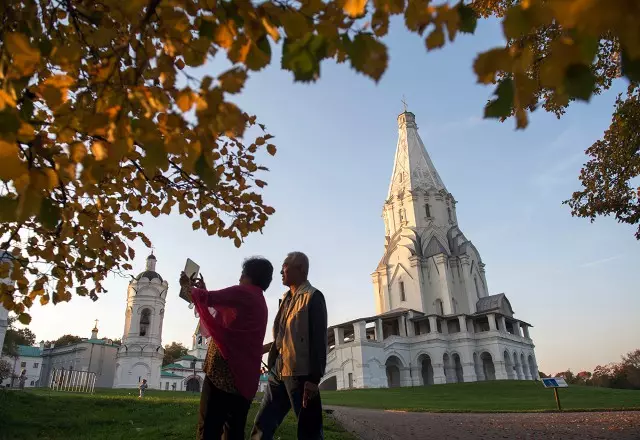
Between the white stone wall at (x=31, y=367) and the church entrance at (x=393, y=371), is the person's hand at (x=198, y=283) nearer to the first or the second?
the church entrance at (x=393, y=371)

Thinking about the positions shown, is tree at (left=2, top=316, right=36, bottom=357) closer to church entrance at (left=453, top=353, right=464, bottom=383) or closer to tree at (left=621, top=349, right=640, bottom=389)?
church entrance at (left=453, top=353, right=464, bottom=383)

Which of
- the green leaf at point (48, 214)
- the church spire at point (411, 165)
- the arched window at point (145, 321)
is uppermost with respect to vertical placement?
the church spire at point (411, 165)

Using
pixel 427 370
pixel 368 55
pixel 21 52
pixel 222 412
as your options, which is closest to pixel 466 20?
pixel 368 55

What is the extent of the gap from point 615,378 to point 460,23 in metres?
54.1

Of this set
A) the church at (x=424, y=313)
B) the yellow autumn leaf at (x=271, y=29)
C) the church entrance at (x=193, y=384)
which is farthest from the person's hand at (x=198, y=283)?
the church entrance at (x=193, y=384)

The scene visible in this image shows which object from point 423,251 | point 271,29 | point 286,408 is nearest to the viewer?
point 271,29

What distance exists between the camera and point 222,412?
11.9ft

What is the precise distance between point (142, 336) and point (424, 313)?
24865 mm

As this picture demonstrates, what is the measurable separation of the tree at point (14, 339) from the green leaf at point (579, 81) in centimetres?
4946

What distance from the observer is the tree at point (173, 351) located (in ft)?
199

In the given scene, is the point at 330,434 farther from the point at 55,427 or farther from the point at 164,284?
the point at 164,284

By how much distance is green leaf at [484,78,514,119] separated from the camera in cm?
174

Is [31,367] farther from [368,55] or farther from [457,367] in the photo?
[368,55]

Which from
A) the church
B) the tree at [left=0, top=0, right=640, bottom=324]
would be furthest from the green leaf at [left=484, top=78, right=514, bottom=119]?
the church
